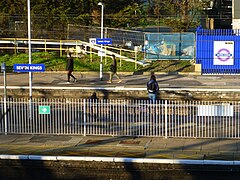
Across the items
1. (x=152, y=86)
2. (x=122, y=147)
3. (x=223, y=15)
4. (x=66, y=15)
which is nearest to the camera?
(x=122, y=147)

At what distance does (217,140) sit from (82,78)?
16.2 metres

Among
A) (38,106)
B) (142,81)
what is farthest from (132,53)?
(38,106)

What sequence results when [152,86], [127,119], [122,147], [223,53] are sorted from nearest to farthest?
[122,147] → [127,119] → [152,86] → [223,53]

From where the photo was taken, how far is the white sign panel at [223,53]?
3519 centimetres

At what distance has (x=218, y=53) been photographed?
1391 inches

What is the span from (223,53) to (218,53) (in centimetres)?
29

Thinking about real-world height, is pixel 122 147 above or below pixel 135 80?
below

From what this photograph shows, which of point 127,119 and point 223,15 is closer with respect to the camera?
point 127,119

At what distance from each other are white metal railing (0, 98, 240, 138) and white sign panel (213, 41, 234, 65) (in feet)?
54.5

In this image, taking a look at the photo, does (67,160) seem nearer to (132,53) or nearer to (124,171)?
(124,171)

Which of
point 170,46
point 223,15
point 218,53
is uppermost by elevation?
point 223,15

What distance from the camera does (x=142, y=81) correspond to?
31484mm

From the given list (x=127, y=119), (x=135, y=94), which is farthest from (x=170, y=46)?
(x=127, y=119)

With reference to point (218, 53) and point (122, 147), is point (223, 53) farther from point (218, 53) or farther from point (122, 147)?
point (122, 147)
